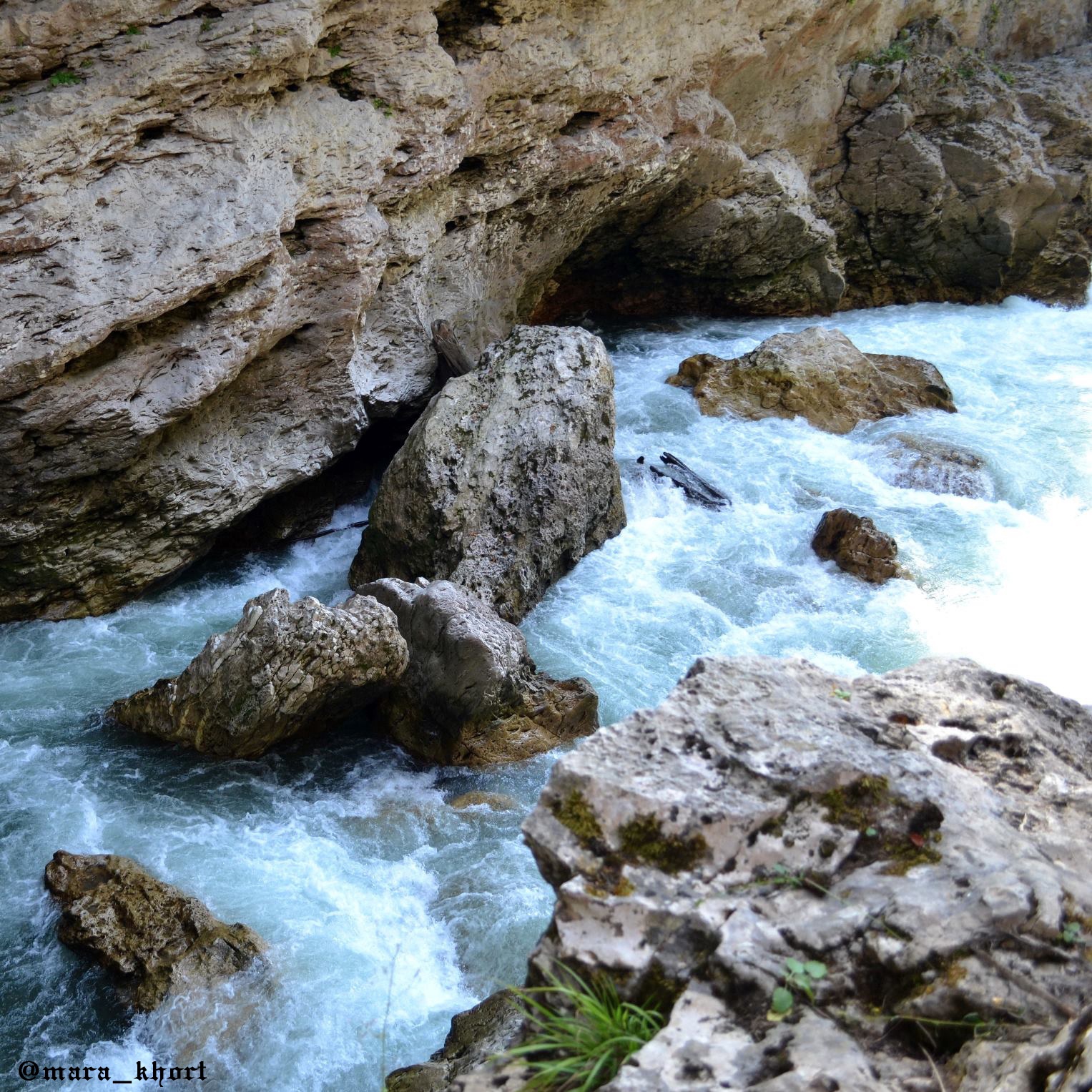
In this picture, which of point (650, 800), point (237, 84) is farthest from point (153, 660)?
point (650, 800)

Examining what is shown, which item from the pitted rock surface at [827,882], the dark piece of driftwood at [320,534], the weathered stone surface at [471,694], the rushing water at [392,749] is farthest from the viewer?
the dark piece of driftwood at [320,534]

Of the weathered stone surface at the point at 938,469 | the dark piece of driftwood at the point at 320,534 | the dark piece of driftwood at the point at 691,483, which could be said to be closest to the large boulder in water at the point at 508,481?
the dark piece of driftwood at the point at 691,483

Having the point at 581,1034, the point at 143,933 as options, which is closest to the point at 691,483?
the point at 143,933

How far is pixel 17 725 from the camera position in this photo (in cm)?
705

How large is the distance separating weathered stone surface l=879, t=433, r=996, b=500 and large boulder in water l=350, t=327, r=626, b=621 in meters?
3.15

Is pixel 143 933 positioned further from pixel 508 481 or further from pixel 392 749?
pixel 508 481

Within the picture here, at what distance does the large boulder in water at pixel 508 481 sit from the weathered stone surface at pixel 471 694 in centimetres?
110

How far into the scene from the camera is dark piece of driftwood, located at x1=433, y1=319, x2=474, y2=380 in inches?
408

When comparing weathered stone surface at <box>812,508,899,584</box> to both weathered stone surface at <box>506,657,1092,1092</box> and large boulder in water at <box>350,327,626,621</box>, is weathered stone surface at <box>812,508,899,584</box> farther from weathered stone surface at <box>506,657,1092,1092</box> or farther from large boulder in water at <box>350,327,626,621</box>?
weathered stone surface at <box>506,657,1092,1092</box>

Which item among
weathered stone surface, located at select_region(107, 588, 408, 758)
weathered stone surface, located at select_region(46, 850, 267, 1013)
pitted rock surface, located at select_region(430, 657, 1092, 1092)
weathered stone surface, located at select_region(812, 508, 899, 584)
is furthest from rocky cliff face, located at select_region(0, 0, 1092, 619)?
pitted rock surface, located at select_region(430, 657, 1092, 1092)

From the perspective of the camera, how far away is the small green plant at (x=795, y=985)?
250 centimetres

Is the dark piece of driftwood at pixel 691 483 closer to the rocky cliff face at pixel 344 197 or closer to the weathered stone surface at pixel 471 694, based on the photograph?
the rocky cliff face at pixel 344 197

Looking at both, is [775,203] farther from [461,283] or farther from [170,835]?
[170,835]

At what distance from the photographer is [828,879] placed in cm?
278
